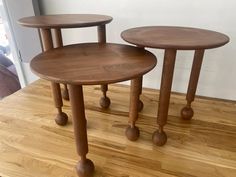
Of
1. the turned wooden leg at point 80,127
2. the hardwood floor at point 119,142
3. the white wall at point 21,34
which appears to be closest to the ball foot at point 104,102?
the hardwood floor at point 119,142

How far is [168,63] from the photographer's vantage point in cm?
94

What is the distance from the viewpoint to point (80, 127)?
86 cm

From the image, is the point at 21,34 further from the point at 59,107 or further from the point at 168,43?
the point at 168,43

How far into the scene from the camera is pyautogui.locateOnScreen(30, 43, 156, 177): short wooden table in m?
0.70

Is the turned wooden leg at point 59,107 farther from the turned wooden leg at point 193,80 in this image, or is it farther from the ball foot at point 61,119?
the turned wooden leg at point 193,80

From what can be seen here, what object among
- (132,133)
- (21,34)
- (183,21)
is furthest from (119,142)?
(21,34)

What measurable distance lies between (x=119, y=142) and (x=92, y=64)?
21.8 inches

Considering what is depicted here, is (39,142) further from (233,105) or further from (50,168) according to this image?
(233,105)

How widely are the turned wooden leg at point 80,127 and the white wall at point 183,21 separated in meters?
0.95

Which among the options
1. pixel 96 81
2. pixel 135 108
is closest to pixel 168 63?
pixel 135 108

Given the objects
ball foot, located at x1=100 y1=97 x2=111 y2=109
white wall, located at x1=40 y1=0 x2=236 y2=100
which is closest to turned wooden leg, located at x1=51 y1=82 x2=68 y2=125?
ball foot, located at x1=100 y1=97 x2=111 y2=109

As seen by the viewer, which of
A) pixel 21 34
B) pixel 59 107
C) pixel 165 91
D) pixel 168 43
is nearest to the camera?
pixel 168 43

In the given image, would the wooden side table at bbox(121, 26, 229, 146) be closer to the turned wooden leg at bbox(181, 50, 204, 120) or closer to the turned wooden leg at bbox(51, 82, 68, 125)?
the turned wooden leg at bbox(181, 50, 204, 120)

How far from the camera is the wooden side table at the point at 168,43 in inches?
34.7
